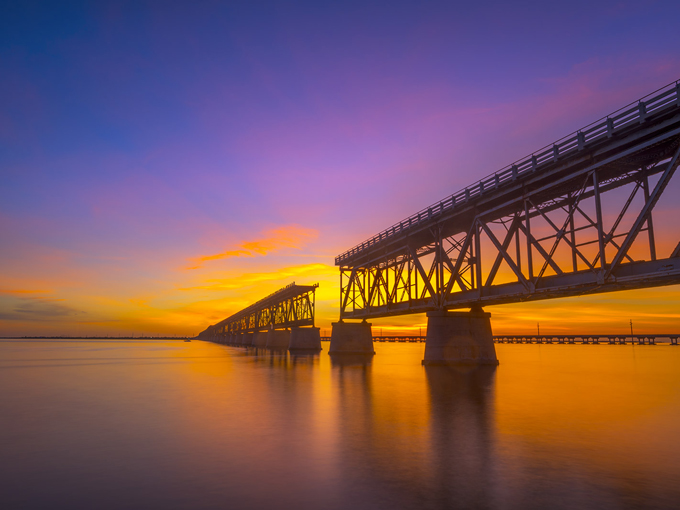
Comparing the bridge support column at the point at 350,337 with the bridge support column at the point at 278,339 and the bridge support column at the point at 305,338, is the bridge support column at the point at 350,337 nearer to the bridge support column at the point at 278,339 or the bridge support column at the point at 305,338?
the bridge support column at the point at 305,338

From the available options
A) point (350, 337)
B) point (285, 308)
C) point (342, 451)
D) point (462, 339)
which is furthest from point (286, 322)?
point (342, 451)

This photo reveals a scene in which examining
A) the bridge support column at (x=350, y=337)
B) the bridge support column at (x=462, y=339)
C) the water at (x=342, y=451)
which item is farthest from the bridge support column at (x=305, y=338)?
the water at (x=342, y=451)

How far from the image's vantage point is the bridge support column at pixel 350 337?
238 ft

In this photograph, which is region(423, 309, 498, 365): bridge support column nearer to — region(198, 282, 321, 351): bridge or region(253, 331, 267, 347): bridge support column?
region(198, 282, 321, 351): bridge

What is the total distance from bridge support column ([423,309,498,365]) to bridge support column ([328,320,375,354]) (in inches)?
1191

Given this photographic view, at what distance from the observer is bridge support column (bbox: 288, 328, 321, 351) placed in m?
101

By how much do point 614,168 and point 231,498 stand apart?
29188 millimetres

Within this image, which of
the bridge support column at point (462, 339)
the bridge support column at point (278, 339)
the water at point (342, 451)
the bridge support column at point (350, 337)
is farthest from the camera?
the bridge support column at point (278, 339)

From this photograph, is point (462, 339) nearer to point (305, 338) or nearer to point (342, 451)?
point (342, 451)

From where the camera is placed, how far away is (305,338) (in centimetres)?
10144

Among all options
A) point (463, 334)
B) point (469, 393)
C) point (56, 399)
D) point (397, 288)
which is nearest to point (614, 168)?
point (469, 393)

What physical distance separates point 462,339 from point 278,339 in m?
93.6

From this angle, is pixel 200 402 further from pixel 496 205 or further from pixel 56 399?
pixel 496 205

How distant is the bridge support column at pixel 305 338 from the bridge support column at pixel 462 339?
6101 cm
